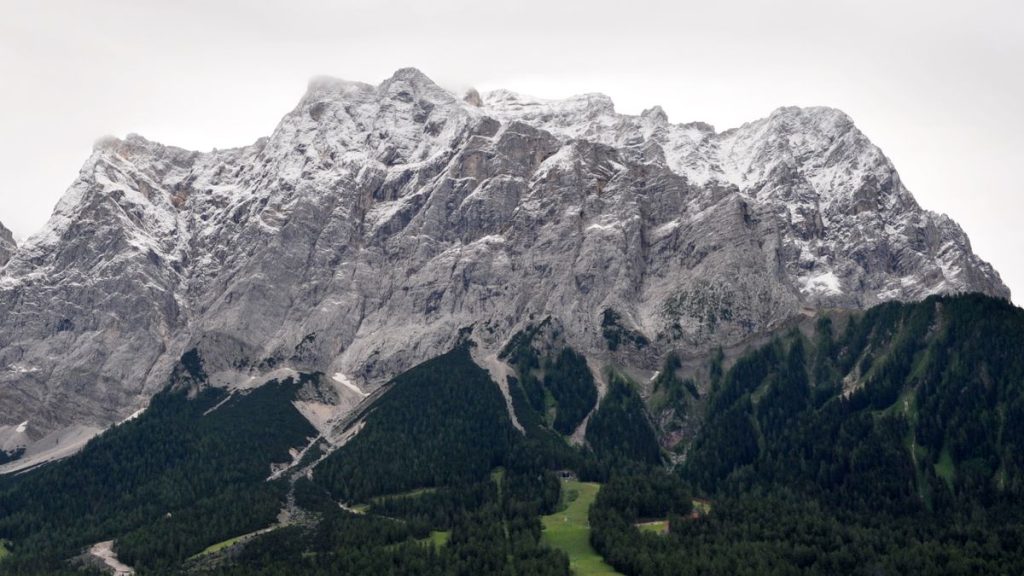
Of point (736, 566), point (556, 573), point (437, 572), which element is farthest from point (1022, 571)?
point (437, 572)

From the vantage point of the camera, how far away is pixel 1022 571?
190m

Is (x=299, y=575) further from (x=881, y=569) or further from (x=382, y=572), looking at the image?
(x=881, y=569)

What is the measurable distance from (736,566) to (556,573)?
96.5 ft

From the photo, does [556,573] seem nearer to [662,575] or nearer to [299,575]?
[662,575]

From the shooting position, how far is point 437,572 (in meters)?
200

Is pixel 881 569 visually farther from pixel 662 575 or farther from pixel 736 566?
pixel 662 575

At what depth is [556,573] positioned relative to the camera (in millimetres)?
196375

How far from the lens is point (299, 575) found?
654ft

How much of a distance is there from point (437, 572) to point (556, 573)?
20.1m

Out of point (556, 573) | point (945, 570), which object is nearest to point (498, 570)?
point (556, 573)

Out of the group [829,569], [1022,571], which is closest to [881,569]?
[829,569]

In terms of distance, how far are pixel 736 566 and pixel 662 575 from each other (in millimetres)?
12356

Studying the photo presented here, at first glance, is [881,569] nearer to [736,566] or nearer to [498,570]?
[736,566]

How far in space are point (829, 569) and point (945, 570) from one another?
18.2 metres
